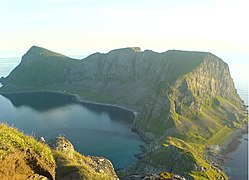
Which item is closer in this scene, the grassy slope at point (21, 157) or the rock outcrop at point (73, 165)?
the grassy slope at point (21, 157)

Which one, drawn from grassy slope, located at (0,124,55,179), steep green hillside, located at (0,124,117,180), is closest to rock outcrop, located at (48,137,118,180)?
steep green hillside, located at (0,124,117,180)

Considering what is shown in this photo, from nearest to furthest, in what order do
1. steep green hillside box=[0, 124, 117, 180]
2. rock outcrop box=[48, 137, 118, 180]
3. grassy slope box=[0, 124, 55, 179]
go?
grassy slope box=[0, 124, 55, 179]
steep green hillside box=[0, 124, 117, 180]
rock outcrop box=[48, 137, 118, 180]

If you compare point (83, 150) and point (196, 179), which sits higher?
point (196, 179)

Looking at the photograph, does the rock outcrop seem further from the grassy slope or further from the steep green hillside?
the grassy slope

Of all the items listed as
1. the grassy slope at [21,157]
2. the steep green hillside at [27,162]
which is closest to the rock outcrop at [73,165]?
the steep green hillside at [27,162]

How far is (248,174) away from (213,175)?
108 feet

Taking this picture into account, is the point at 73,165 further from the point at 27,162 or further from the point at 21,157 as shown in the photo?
the point at 21,157

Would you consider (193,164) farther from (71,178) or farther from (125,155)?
(71,178)

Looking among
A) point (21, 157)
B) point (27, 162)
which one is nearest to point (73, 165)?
point (27, 162)

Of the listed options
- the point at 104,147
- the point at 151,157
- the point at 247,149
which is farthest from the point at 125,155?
the point at 247,149

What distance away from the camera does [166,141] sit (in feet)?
591

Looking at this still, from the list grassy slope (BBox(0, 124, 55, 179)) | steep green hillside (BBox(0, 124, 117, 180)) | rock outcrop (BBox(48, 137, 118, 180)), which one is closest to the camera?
grassy slope (BBox(0, 124, 55, 179))

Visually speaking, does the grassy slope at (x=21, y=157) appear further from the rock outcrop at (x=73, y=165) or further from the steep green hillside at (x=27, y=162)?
the rock outcrop at (x=73, y=165)

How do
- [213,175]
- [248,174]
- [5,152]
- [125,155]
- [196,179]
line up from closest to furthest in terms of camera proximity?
[5,152] → [196,179] → [213,175] → [248,174] → [125,155]
